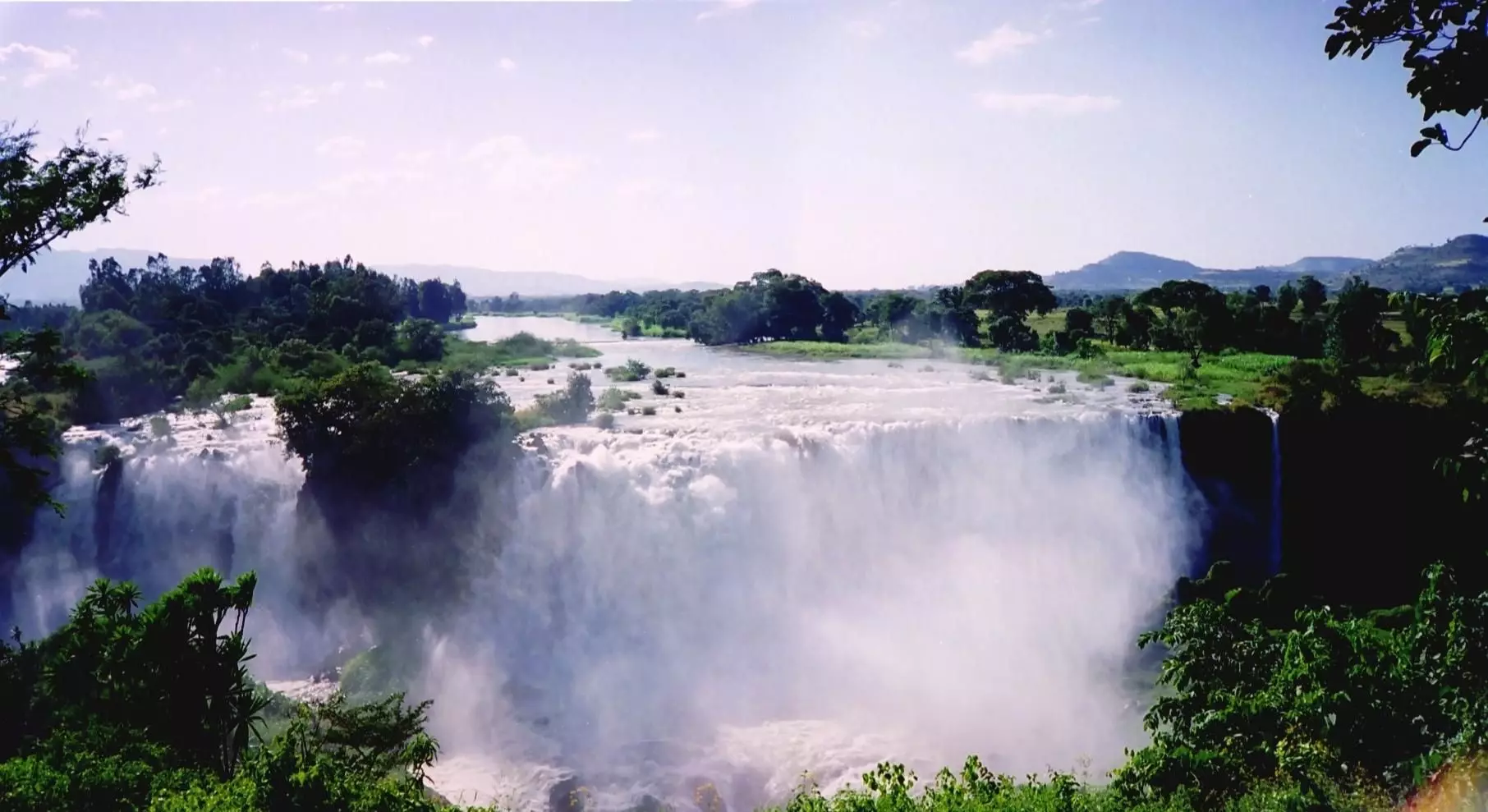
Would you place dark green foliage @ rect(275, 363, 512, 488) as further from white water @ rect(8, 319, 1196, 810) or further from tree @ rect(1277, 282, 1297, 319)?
tree @ rect(1277, 282, 1297, 319)

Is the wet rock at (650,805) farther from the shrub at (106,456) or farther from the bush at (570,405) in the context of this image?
the shrub at (106,456)

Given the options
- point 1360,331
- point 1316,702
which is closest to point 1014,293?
point 1360,331

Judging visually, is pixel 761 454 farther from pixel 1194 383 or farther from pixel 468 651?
pixel 1194 383

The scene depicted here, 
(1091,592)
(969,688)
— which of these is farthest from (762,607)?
(1091,592)

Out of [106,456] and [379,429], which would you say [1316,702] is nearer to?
[379,429]

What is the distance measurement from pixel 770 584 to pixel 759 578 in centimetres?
30

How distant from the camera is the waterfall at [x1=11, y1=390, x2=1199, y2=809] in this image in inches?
647

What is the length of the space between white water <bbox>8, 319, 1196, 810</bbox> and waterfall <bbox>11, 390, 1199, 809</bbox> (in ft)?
0.19

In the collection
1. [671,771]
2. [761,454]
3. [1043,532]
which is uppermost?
[761,454]

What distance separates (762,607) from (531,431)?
835 centimetres

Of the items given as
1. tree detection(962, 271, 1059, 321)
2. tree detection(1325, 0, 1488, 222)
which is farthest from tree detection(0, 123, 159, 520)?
tree detection(962, 271, 1059, 321)

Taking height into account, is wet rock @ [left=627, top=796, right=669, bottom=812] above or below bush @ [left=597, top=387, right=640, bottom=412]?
below

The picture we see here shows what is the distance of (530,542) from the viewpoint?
848 inches

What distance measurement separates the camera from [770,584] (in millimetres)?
21234
